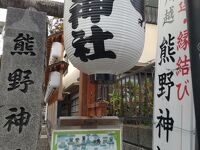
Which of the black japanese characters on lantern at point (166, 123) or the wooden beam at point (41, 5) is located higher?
the wooden beam at point (41, 5)

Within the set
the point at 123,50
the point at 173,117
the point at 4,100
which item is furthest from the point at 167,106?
the point at 4,100

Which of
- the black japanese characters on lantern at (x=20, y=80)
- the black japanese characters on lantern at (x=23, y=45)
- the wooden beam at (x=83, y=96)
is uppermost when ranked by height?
the black japanese characters on lantern at (x=23, y=45)

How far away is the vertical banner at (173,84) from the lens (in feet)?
9.71

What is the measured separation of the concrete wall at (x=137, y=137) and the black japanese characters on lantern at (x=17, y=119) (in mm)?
2323

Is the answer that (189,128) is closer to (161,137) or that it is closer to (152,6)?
(161,137)

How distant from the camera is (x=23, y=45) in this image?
4.50 m

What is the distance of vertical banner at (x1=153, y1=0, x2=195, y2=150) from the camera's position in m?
2.96

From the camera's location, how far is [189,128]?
2861mm

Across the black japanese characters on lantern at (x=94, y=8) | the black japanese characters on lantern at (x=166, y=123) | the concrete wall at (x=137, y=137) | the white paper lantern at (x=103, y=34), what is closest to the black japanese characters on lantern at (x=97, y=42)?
the white paper lantern at (x=103, y=34)

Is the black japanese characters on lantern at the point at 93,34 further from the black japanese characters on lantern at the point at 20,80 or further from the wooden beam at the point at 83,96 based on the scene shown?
the black japanese characters on lantern at the point at 20,80

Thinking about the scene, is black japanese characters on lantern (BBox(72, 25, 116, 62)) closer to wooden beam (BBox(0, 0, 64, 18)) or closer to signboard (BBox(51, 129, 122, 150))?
signboard (BBox(51, 129, 122, 150))

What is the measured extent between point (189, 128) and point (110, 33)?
133 centimetres

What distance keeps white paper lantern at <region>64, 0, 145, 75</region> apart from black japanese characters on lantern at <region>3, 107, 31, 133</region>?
161 cm

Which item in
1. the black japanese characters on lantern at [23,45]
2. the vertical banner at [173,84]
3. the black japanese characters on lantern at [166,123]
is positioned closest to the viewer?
the vertical banner at [173,84]
